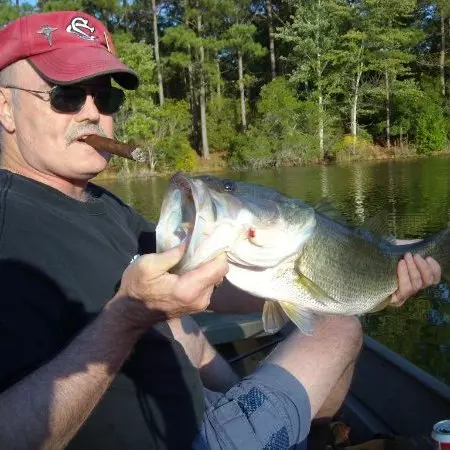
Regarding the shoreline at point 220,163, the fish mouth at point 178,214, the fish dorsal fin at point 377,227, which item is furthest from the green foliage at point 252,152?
the fish mouth at point 178,214

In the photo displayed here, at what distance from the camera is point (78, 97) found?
254 centimetres

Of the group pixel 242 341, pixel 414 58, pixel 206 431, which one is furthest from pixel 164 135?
pixel 206 431

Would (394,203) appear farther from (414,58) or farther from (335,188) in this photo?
(414,58)

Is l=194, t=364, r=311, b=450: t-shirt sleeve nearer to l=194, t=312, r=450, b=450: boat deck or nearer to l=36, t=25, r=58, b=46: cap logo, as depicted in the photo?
l=194, t=312, r=450, b=450: boat deck

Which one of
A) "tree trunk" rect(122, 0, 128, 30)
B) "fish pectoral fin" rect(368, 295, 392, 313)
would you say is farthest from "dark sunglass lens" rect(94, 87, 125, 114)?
"tree trunk" rect(122, 0, 128, 30)

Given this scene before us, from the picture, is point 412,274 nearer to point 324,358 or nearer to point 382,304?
point 382,304

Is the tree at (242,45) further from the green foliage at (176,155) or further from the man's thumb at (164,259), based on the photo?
the man's thumb at (164,259)

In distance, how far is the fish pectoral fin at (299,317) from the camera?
2352 millimetres

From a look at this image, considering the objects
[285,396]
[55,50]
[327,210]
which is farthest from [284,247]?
[55,50]

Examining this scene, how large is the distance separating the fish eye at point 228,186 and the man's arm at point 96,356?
0.33 meters

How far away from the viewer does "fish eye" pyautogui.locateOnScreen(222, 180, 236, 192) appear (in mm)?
2018

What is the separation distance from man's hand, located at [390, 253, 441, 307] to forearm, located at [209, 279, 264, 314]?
70 cm

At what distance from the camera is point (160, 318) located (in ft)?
5.88

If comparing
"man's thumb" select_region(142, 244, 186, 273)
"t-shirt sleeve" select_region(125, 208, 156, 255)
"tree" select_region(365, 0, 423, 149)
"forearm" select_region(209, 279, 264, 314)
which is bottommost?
"forearm" select_region(209, 279, 264, 314)
